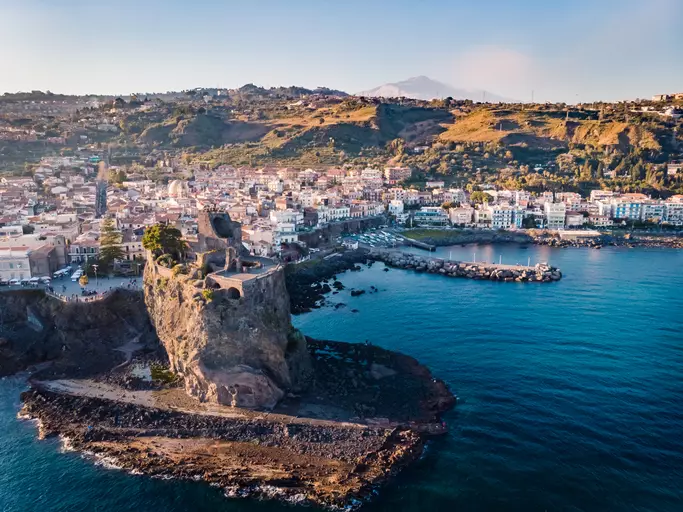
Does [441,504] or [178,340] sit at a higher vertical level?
[178,340]

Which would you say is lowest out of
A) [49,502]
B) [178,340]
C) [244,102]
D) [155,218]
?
[49,502]

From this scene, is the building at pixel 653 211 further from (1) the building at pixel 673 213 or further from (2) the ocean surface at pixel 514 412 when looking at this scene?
(2) the ocean surface at pixel 514 412

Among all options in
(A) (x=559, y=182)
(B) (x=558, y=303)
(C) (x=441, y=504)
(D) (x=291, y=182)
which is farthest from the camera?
(A) (x=559, y=182)

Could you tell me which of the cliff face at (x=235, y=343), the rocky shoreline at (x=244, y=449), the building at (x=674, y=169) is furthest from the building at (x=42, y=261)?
the building at (x=674, y=169)

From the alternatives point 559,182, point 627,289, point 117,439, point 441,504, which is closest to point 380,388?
point 441,504

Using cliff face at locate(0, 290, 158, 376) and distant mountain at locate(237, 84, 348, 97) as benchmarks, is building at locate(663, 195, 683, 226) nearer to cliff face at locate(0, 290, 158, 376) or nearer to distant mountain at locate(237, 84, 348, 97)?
cliff face at locate(0, 290, 158, 376)

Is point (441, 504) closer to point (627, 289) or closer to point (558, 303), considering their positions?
point (558, 303)
